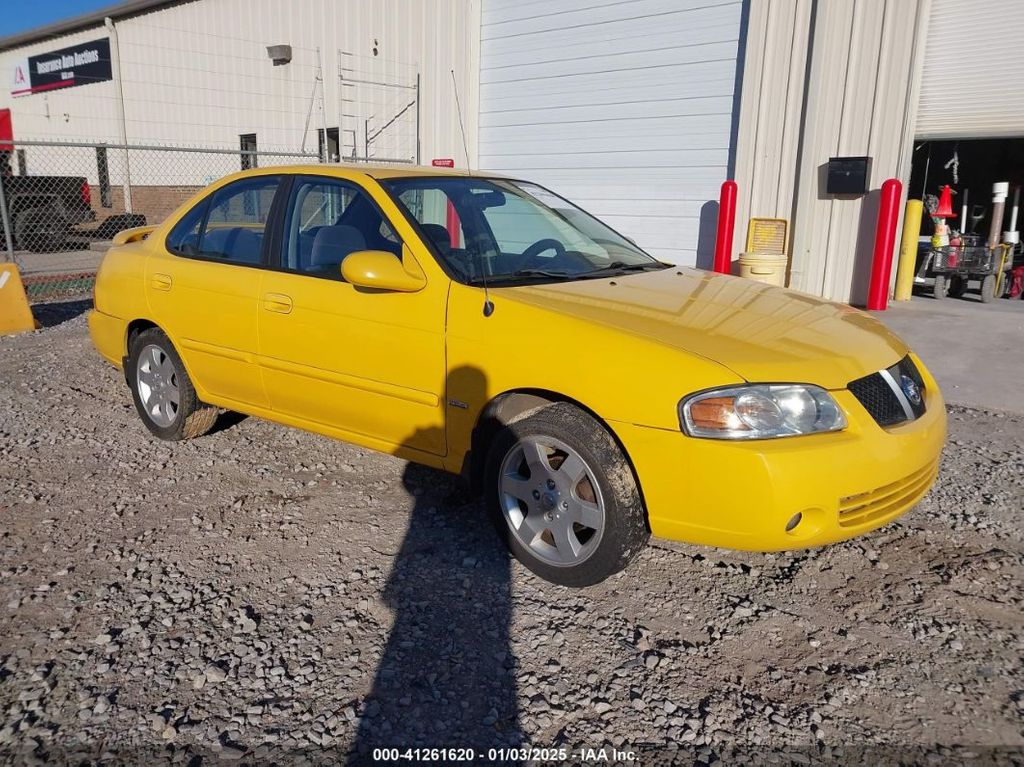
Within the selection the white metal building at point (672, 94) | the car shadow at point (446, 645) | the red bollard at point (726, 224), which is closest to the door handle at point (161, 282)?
the car shadow at point (446, 645)

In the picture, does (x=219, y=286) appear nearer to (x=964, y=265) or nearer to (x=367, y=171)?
(x=367, y=171)

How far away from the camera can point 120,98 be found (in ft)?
69.6

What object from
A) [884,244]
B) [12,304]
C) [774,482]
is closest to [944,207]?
[884,244]

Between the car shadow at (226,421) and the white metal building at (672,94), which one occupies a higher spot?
the white metal building at (672,94)

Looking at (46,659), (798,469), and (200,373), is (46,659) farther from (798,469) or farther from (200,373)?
(798,469)

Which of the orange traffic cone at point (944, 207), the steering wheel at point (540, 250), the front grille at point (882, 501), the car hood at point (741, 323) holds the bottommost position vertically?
the front grille at point (882, 501)

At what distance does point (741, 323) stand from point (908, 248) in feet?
23.5

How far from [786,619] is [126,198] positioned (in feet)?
70.6

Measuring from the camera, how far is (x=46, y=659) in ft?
8.95

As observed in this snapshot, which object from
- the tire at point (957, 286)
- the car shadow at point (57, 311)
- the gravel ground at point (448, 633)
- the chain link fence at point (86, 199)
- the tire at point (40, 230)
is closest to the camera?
the gravel ground at point (448, 633)

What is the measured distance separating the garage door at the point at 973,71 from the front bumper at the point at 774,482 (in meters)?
7.61

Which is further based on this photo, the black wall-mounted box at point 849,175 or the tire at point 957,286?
the tire at point 957,286

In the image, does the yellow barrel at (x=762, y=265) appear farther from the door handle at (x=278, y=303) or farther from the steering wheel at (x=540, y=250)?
the door handle at (x=278, y=303)

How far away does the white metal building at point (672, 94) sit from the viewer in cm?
893
